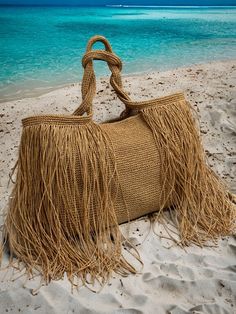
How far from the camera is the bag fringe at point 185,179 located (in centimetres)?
149

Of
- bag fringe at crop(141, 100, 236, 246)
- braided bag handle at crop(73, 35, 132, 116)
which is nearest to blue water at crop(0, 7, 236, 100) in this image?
braided bag handle at crop(73, 35, 132, 116)

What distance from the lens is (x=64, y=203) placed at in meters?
1.33

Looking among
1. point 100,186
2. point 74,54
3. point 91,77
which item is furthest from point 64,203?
point 74,54

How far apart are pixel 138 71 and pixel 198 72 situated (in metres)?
1.65

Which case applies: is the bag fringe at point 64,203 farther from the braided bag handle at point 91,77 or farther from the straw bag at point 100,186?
the braided bag handle at point 91,77

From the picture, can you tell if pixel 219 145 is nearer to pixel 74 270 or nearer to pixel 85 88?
pixel 85 88

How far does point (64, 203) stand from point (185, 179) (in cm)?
46

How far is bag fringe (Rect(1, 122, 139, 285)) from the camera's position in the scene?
1312mm

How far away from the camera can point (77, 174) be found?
1.34 m

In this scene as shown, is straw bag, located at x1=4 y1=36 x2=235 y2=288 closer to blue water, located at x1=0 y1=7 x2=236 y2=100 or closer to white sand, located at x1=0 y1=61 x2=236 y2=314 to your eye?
white sand, located at x1=0 y1=61 x2=236 y2=314

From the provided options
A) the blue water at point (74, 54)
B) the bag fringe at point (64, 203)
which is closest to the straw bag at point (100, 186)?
the bag fringe at point (64, 203)

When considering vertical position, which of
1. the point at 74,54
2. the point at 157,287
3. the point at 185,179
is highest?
the point at 185,179

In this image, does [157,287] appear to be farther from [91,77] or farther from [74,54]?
[74,54]

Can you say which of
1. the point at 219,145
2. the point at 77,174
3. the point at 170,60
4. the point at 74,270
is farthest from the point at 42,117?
the point at 170,60
